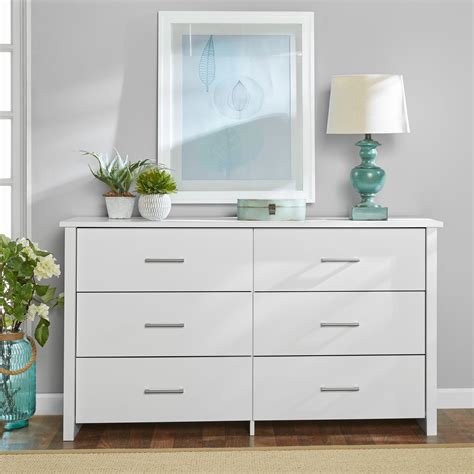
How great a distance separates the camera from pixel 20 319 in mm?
3088

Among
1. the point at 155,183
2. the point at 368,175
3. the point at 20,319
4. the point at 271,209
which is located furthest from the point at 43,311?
the point at 368,175

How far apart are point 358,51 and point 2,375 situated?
211 centimetres

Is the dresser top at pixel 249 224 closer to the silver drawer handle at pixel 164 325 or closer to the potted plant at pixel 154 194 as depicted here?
the potted plant at pixel 154 194

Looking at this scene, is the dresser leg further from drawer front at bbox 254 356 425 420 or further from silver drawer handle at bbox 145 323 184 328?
drawer front at bbox 254 356 425 420

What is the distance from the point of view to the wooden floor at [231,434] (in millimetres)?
2986

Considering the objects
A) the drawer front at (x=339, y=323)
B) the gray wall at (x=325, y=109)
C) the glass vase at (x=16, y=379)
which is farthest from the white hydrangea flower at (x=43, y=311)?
the drawer front at (x=339, y=323)

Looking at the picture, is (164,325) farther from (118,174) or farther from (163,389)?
(118,174)

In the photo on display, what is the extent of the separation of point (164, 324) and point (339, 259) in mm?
756

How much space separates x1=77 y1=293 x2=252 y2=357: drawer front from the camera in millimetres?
3010

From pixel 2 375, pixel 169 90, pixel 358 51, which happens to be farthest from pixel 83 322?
pixel 358 51

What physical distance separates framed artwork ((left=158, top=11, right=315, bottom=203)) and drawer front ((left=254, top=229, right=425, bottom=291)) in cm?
41

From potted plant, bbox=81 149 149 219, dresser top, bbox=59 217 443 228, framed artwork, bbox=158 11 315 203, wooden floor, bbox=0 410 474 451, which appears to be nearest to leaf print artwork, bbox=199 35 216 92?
framed artwork, bbox=158 11 315 203

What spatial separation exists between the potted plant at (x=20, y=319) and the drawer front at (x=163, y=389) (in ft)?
0.97

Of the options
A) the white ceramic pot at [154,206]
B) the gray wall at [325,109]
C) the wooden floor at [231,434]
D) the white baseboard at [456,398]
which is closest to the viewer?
the wooden floor at [231,434]
